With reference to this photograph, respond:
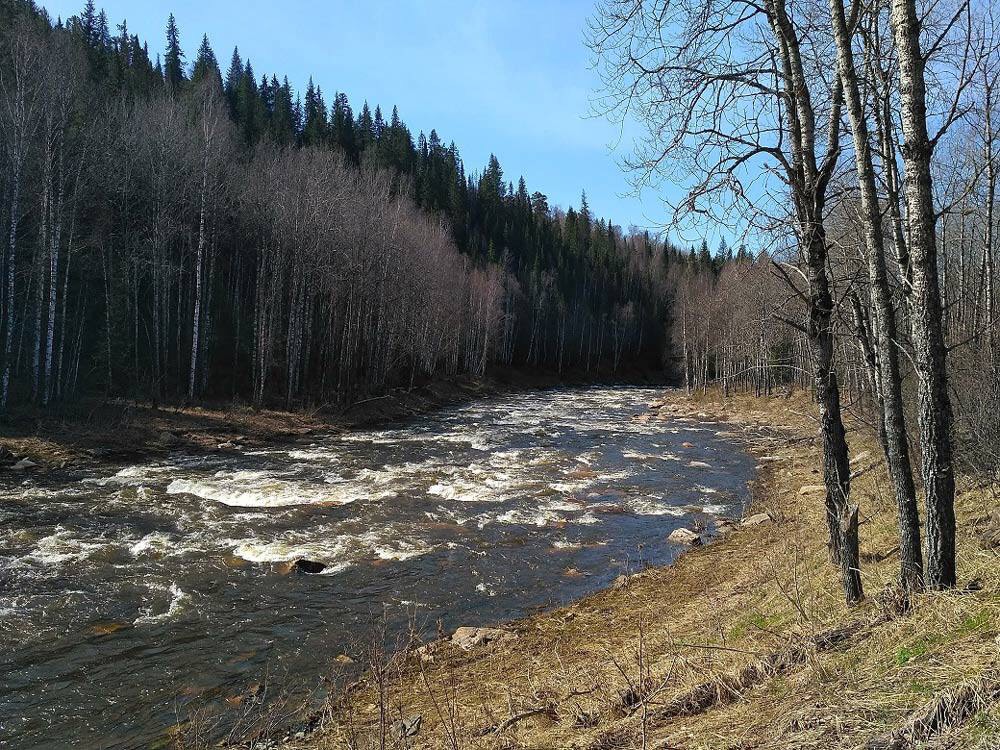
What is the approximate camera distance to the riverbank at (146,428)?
17.8m

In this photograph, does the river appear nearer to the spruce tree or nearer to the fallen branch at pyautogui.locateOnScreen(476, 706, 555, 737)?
the fallen branch at pyautogui.locateOnScreen(476, 706, 555, 737)

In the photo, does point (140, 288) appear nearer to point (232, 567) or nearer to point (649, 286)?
point (232, 567)

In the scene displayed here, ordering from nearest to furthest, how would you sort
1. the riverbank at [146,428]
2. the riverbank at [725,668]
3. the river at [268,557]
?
the riverbank at [725,668] → the river at [268,557] → the riverbank at [146,428]

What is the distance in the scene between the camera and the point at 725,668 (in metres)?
4.96

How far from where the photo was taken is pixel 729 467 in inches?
802

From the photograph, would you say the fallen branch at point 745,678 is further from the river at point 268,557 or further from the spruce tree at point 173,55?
the spruce tree at point 173,55

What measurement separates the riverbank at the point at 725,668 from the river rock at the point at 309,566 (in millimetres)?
3204

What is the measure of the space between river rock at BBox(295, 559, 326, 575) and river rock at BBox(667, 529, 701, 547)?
662cm

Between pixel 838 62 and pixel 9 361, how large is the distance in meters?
23.9

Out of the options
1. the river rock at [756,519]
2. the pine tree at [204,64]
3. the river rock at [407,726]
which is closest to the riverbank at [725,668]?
the river rock at [407,726]

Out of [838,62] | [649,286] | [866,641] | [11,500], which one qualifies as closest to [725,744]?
[866,641]

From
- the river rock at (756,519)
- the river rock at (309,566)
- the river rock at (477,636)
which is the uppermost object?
the river rock at (756,519)

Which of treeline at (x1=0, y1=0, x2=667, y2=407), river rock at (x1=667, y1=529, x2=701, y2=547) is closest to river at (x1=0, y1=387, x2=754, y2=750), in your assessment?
river rock at (x1=667, y1=529, x2=701, y2=547)

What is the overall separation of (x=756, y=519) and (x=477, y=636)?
7.62m
